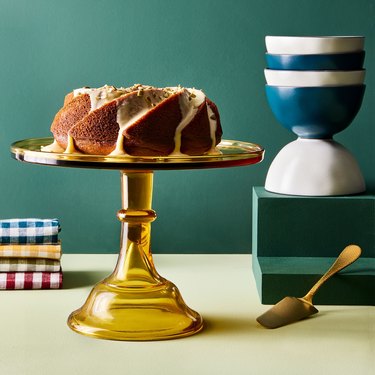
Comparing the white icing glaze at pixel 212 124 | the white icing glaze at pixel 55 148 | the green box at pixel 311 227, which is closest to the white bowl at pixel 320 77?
the green box at pixel 311 227

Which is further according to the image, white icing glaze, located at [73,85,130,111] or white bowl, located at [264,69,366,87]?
white bowl, located at [264,69,366,87]

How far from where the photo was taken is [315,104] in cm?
134

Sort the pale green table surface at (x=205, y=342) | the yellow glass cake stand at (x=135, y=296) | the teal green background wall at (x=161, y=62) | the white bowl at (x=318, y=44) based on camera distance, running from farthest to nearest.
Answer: the teal green background wall at (x=161, y=62), the white bowl at (x=318, y=44), the yellow glass cake stand at (x=135, y=296), the pale green table surface at (x=205, y=342)

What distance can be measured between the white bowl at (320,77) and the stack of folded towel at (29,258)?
1.26 ft

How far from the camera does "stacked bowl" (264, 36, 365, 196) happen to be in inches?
51.8

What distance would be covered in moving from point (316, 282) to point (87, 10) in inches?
22.7

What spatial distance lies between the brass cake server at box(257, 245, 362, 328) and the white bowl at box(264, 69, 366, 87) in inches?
9.0

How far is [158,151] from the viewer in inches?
41.3

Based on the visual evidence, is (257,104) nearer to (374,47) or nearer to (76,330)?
(374,47)

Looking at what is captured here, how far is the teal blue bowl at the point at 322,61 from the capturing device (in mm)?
1312

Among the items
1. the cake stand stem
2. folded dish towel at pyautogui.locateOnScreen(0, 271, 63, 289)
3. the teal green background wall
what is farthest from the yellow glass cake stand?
the teal green background wall

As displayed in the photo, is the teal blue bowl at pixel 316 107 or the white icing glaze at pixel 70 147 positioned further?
the teal blue bowl at pixel 316 107

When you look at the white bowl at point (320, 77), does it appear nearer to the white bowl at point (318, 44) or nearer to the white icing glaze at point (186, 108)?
the white bowl at point (318, 44)

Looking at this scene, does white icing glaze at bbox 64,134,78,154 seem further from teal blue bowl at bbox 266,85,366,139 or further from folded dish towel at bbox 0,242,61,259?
teal blue bowl at bbox 266,85,366,139
